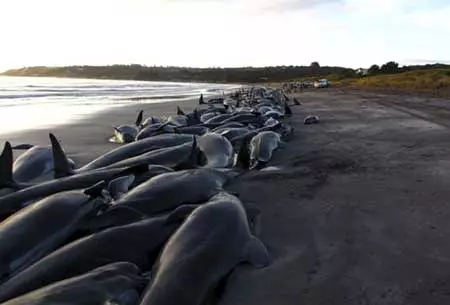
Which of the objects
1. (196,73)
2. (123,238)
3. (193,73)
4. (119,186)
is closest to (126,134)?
(119,186)

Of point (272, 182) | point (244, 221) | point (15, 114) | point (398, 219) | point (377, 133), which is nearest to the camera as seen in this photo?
point (244, 221)

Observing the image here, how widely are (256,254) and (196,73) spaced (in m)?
146

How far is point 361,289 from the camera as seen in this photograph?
13.9 ft

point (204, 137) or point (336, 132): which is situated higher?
point (204, 137)

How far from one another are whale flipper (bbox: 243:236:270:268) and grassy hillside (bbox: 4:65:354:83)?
86373mm

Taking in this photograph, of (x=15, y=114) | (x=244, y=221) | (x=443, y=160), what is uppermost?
(x=244, y=221)

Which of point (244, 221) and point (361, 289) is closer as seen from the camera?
point (361, 289)

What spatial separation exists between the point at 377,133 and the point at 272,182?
22.8ft

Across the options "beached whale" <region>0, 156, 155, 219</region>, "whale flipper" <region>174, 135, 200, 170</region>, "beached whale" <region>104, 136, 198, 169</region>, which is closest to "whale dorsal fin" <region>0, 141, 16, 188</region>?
"beached whale" <region>0, 156, 155, 219</region>

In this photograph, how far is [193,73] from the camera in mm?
148875

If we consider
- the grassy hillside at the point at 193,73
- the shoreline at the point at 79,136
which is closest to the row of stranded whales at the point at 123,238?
the shoreline at the point at 79,136

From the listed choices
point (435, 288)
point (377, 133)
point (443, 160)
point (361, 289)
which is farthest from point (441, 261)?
point (377, 133)

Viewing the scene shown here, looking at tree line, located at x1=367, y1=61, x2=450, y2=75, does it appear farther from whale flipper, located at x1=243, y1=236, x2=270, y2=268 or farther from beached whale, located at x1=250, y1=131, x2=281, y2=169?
whale flipper, located at x1=243, y1=236, x2=270, y2=268

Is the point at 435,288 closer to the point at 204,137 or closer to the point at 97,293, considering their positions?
the point at 97,293
